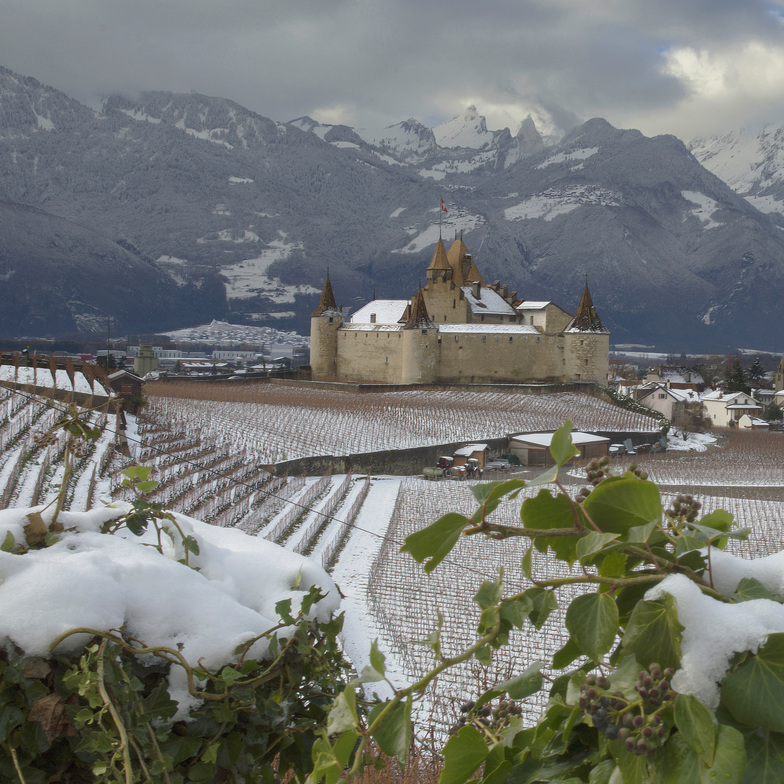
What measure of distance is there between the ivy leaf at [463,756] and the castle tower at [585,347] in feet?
139

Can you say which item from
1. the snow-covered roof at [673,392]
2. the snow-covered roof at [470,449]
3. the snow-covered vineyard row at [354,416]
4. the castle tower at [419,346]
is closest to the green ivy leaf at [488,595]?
the snow-covered vineyard row at [354,416]

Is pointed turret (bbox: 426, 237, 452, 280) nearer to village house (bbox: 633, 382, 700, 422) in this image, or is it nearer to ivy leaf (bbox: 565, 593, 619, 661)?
village house (bbox: 633, 382, 700, 422)

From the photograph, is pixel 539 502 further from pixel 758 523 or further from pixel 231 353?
pixel 231 353

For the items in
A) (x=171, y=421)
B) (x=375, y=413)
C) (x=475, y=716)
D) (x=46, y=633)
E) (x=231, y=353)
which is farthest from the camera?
(x=231, y=353)

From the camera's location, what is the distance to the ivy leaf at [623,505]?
34.7 inches

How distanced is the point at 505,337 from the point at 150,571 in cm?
4127

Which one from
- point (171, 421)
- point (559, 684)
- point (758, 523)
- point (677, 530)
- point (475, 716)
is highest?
point (677, 530)

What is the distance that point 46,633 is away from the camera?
1.25m

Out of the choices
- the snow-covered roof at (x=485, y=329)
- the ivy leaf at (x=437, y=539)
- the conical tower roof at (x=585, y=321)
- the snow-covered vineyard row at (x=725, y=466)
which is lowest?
the snow-covered vineyard row at (x=725, y=466)

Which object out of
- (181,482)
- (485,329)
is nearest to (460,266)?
(485,329)

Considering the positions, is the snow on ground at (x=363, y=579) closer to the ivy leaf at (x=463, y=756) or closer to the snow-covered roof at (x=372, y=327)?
the ivy leaf at (x=463, y=756)

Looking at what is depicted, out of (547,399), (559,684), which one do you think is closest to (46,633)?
(559,684)

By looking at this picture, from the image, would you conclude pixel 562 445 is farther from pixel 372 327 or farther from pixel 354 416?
pixel 372 327

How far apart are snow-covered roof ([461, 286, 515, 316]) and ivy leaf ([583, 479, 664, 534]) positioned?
44.5 m
